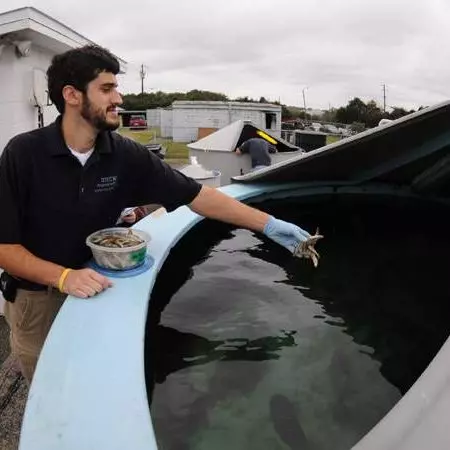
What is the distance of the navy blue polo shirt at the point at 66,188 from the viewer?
1.96 m

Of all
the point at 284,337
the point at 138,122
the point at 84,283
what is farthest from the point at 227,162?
the point at 138,122

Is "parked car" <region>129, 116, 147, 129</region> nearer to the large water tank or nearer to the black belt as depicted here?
the large water tank

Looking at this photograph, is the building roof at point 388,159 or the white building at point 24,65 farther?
the building roof at point 388,159

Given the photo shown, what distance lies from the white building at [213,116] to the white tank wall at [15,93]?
1895 centimetres

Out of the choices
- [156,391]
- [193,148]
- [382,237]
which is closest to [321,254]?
[382,237]

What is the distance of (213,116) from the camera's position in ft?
87.8

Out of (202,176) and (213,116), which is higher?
(213,116)

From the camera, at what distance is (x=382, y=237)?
5.13 m

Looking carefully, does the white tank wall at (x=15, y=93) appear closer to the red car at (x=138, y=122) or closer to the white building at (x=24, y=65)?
the white building at (x=24, y=65)

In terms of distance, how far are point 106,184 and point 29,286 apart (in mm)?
647

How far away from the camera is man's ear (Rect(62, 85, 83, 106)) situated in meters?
2.06

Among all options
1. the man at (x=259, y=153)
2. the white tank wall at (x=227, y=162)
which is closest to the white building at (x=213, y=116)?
the white tank wall at (x=227, y=162)

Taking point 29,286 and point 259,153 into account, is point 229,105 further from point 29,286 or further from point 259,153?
point 29,286

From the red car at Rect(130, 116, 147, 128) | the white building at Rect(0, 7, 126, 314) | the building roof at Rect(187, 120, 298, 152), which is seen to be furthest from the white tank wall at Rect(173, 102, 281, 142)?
the white building at Rect(0, 7, 126, 314)
